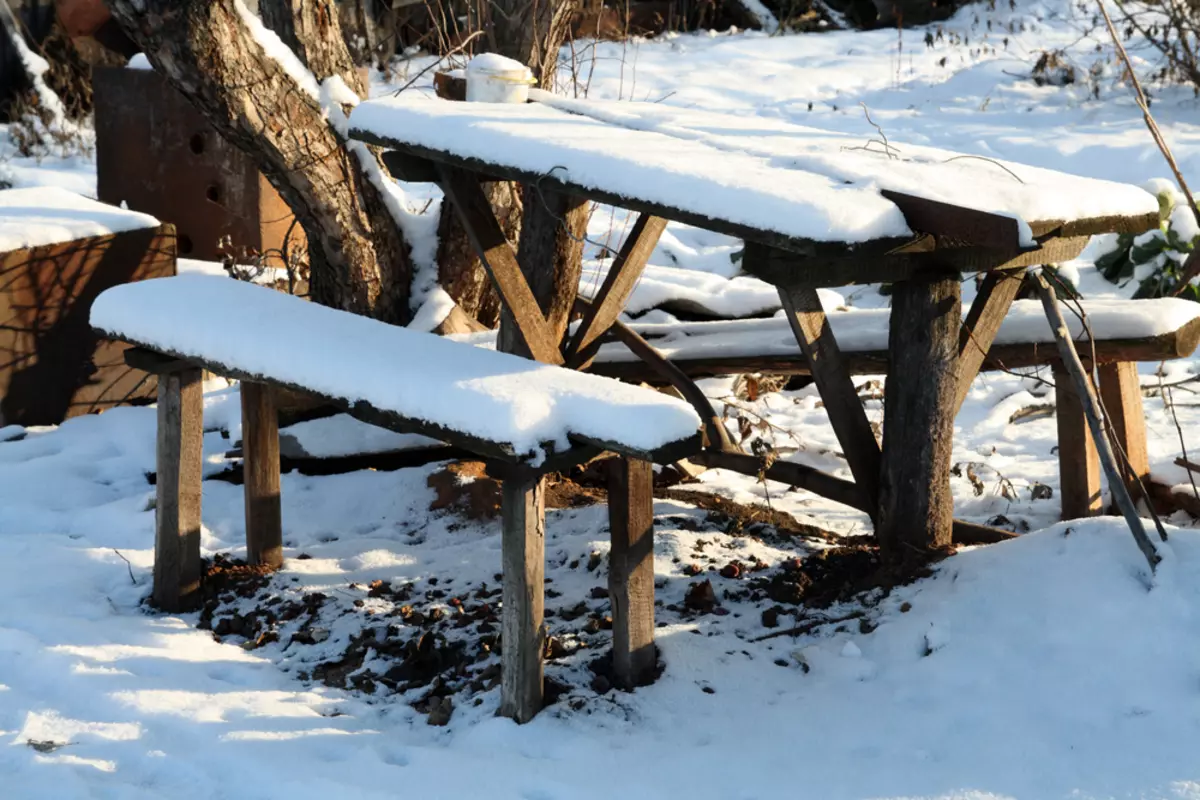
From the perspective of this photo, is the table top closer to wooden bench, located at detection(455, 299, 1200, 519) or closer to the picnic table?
the picnic table

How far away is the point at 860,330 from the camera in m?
4.37

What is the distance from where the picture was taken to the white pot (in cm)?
412

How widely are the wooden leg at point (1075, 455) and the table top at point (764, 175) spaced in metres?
1.02

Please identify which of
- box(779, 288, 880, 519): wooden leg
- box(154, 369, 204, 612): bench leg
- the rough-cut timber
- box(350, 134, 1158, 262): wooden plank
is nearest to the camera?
box(350, 134, 1158, 262): wooden plank

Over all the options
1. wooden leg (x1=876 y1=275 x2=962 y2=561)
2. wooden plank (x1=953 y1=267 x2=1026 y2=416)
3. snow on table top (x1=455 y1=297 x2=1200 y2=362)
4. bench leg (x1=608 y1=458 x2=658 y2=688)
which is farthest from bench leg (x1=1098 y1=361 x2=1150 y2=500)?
bench leg (x1=608 y1=458 x2=658 y2=688)

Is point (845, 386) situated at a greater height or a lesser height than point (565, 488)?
greater

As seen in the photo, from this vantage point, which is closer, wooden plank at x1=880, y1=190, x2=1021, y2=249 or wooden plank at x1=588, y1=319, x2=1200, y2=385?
wooden plank at x1=880, y1=190, x2=1021, y2=249

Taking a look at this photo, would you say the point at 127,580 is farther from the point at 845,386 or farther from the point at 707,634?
the point at 845,386

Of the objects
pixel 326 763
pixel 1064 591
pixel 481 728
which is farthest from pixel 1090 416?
pixel 326 763

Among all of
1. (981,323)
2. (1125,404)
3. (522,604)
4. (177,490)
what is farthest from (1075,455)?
(177,490)

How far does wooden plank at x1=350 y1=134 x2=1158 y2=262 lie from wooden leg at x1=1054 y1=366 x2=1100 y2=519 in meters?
1.01

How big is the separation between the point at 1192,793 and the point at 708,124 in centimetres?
214

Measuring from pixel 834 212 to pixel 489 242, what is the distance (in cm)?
137

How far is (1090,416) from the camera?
3.08 m
